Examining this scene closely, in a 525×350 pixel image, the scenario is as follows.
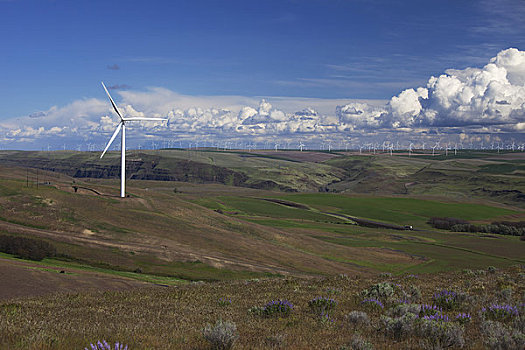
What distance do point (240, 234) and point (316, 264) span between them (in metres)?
16.1

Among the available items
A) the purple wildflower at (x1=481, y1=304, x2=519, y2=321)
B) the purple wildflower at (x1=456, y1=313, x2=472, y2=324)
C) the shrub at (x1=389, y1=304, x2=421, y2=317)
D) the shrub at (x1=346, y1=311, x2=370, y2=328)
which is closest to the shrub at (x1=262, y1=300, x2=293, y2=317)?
the shrub at (x1=346, y1=311, x2=370, y2=328)

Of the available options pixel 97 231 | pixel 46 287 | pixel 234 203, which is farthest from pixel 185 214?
pixel 234 203

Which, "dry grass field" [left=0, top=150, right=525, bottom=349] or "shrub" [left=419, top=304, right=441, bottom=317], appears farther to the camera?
"shrub" [left=419, top=304, right=441, bottom=317]

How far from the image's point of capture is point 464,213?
161 metres

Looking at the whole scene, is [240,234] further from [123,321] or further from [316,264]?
[123,321]

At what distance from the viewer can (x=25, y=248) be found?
39.9 m

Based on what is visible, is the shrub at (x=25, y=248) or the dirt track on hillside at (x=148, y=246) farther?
the dirt track on hillside at (x=148, y=246)

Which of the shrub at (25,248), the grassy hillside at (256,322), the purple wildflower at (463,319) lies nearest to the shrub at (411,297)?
the grassy hillside at (256,322)

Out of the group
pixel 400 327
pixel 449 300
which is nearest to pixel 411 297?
pixel 449 300

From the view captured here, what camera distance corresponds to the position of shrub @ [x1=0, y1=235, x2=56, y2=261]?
3947cm

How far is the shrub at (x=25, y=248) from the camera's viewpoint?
1554 inches

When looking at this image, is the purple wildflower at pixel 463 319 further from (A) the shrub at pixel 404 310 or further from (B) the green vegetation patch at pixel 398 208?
(B) the green vegetation patch at pixel 398 208

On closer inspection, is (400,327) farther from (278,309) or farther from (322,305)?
(278,309)

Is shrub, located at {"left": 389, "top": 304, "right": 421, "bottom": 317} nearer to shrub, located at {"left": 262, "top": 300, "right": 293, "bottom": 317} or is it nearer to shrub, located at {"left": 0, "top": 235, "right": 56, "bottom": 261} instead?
shrub, located at {"left": 262, "top": 300, "right": 293, "bottom": 317}
